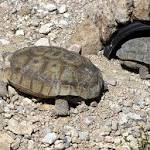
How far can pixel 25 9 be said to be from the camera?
8.41 metres

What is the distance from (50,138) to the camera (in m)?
6.17

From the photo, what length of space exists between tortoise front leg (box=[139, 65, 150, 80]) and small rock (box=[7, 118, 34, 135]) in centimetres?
181

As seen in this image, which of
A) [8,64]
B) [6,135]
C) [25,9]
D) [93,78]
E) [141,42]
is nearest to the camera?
[6,135]

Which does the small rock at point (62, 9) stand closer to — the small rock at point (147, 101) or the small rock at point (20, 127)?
the small rock at point (147, 101)

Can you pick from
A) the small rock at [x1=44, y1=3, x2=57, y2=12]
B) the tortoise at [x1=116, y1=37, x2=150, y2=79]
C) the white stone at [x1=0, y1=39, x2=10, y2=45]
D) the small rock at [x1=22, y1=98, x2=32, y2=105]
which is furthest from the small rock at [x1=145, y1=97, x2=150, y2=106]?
the small rock at [x1=44, y1=3, x2=57, y2=12]

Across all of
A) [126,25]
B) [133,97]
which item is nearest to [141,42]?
[126,25]

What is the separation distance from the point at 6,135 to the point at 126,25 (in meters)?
2.41

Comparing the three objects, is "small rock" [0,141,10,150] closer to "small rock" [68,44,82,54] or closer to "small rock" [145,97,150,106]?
"small rock" [145,97,150,106]

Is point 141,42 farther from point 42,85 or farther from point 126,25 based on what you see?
point 42,85

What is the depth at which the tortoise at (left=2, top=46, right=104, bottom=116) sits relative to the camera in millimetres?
6438

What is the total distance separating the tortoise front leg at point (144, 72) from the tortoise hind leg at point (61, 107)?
4.40ft

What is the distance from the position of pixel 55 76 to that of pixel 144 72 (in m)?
1.46

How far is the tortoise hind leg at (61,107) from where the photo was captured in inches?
253

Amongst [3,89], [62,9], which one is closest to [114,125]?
[3,89]
